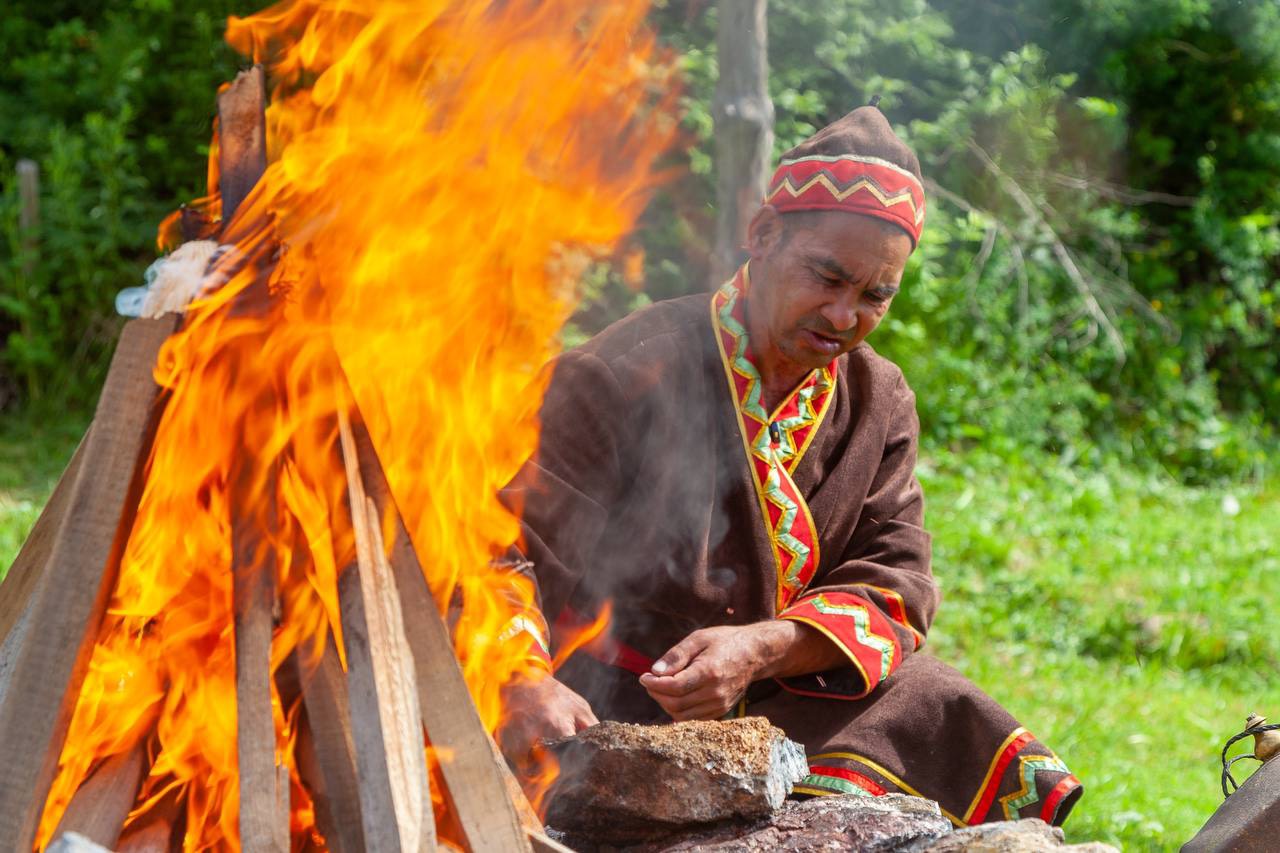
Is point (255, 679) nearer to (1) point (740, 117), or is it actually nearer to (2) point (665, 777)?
(2) point (665, 777)

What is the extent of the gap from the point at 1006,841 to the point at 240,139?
1.79 metres

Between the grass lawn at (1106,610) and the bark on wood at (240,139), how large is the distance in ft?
10.3

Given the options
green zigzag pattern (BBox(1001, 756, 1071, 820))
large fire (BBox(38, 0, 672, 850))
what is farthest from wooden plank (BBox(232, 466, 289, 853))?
green zigzag pattern (BBox(1001, 756, 1071, 820))

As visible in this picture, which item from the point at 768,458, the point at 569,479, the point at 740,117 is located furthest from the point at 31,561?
the point at 740,117

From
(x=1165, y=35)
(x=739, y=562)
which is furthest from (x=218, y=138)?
(x=1165, y=35)

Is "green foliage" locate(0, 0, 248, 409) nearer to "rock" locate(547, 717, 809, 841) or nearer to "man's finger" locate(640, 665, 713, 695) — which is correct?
"man's finger" locate(640, 665, 713, 695)

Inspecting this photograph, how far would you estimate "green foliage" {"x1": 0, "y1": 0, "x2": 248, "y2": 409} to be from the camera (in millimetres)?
7703

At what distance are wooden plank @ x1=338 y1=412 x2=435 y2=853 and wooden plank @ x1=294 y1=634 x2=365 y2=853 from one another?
0.08 meters

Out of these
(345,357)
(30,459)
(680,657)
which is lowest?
(30,459)

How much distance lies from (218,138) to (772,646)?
159 cm

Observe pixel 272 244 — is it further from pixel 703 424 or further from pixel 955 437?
pixel 955 437

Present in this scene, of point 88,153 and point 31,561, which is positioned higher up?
point 31,561

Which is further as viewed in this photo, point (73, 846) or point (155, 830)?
point (155, 830)

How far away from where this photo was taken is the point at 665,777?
2646 mm
